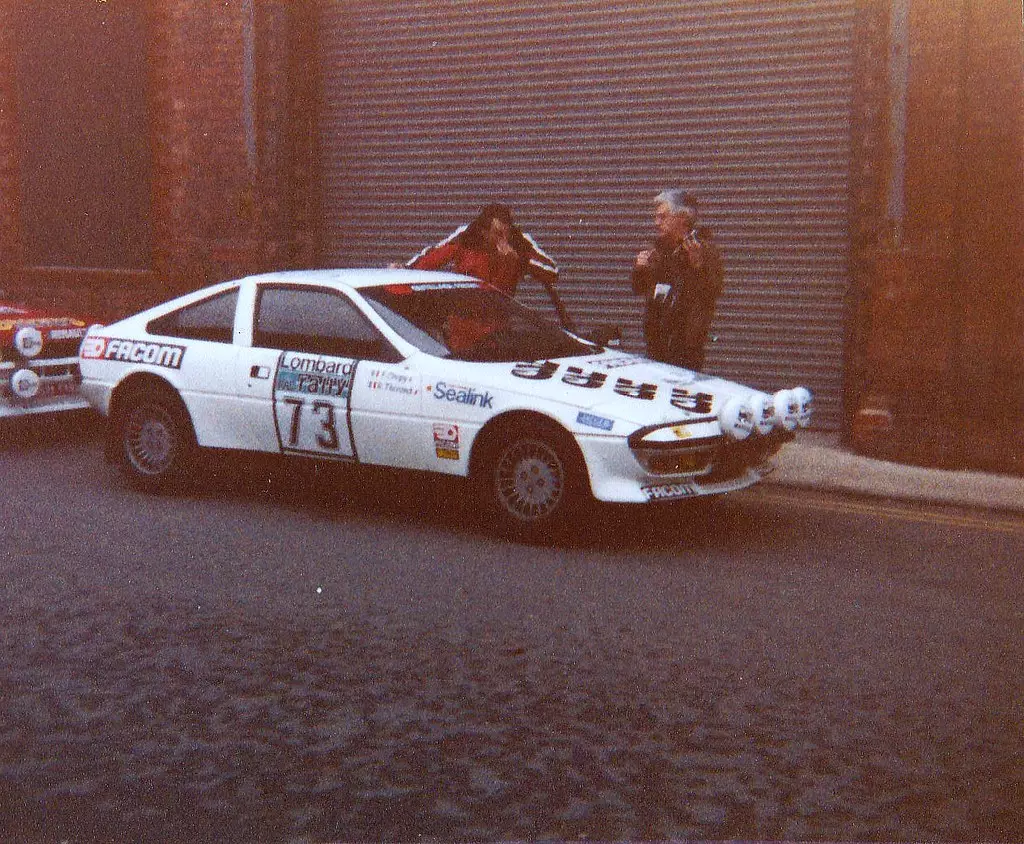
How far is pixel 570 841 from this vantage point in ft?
13.2

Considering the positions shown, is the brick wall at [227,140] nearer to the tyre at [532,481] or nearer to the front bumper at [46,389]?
the front bumper at [46,389]

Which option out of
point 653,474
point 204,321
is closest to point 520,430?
point 653,474

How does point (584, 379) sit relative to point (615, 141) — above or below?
below

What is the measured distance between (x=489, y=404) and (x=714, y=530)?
4.73 ft

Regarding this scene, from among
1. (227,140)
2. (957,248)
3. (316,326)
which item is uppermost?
(227,140)

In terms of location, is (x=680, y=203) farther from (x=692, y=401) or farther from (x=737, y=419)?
(x=737, y=419)

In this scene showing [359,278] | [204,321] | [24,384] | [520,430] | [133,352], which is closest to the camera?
[520,430]

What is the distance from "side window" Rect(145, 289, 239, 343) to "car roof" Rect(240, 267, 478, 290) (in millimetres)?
204

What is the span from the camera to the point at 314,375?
8594 mm

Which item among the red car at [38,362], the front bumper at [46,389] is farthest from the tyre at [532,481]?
the red car at [38,362]

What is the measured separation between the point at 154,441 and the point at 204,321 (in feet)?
2.52

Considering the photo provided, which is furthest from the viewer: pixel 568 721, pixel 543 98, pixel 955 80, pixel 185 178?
pixel 185 178

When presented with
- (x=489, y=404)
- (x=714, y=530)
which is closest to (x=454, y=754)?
(x=489, y=404)

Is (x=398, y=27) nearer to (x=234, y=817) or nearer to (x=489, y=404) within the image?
(x=489, y=404)
